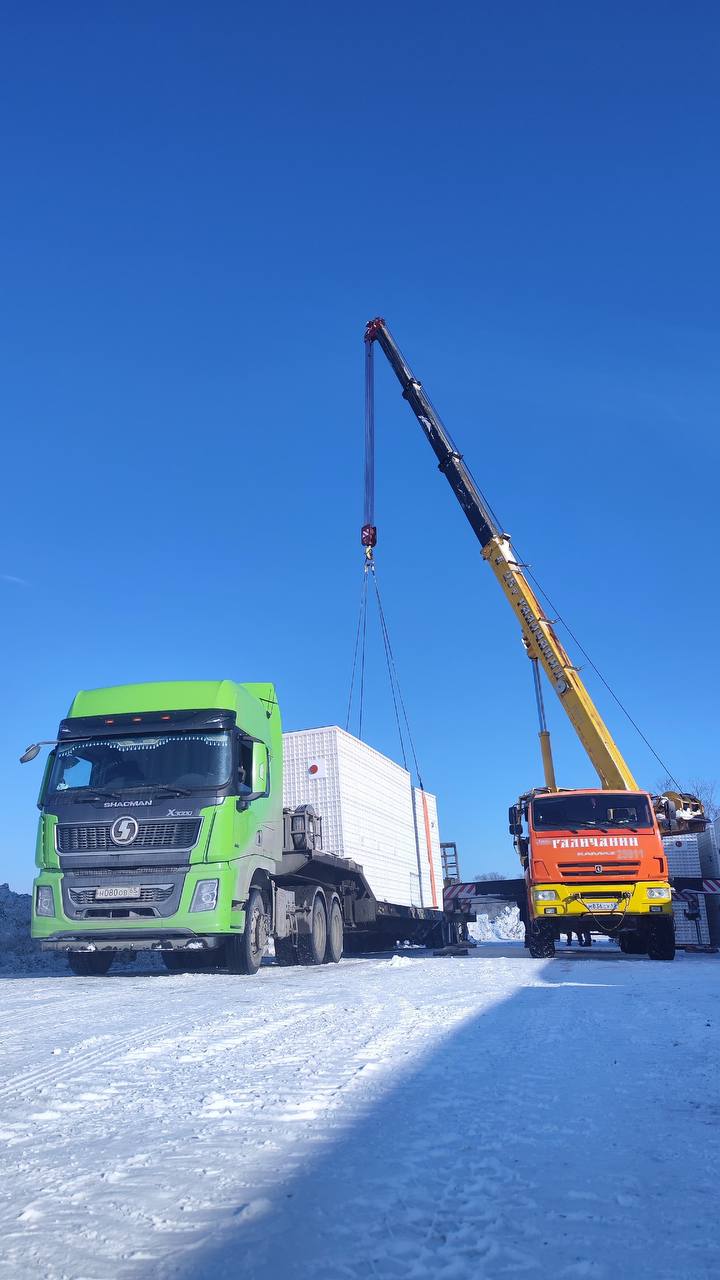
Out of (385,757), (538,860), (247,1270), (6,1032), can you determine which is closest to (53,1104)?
(247,1270)

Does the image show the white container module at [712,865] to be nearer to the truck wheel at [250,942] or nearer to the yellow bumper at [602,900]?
the yellow bumper at [602,900]

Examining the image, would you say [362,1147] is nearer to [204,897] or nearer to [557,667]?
[204,897]

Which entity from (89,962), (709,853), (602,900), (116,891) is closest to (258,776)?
(116,891)

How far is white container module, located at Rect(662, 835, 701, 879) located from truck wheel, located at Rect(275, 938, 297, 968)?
839 cm

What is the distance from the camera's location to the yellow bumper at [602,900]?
42.1 ft

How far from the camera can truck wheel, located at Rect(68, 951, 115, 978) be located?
1155 cm

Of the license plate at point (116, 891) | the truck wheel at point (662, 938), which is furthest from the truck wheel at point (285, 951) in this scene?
the truck wheel at point (662, 938)

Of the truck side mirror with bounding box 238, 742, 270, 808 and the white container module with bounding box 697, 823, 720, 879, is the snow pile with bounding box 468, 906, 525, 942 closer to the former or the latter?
the white container module with bounding box 697, 823, 720, 879

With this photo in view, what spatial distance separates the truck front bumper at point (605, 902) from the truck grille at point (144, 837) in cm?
574

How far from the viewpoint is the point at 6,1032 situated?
5.86m

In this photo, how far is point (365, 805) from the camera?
15570 millimetres

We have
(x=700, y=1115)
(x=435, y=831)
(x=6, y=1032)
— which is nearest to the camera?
(x=700, y=1115)

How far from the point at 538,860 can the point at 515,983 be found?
4.75 meters

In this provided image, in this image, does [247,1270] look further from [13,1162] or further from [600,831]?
[600,831]
